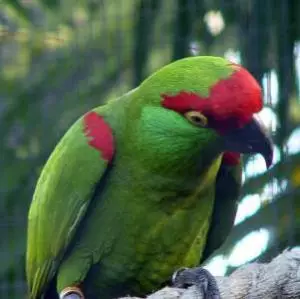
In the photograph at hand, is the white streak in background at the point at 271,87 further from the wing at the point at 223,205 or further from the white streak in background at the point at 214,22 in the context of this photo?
the wing at the point at 223,205

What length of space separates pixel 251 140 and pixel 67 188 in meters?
0.34

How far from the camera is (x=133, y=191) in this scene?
1.90 m

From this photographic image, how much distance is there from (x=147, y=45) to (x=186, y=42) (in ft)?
0.35

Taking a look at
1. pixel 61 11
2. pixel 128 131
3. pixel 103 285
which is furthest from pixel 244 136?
pixel 61 11

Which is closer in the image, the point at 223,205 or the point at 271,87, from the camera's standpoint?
the point at 223,205

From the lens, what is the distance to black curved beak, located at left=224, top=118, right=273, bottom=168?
1.78 m

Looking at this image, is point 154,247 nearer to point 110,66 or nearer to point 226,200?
point 226,200

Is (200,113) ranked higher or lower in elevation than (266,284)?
higher

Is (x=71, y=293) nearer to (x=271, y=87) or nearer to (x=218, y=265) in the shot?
(x=218, y=265)

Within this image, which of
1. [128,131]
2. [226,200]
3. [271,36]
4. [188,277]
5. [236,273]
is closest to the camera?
[236,273]

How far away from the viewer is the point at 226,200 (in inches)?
80.5

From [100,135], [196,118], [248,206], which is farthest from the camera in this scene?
[248,206]

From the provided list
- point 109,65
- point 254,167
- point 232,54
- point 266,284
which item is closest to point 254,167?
point 254,167

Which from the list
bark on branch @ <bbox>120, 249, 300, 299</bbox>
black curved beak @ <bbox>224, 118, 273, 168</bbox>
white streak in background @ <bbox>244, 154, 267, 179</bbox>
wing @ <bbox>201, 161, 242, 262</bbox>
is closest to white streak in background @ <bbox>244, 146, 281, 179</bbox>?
white streak in background @ <bbox>244, 154, 267, 179</bbox>
